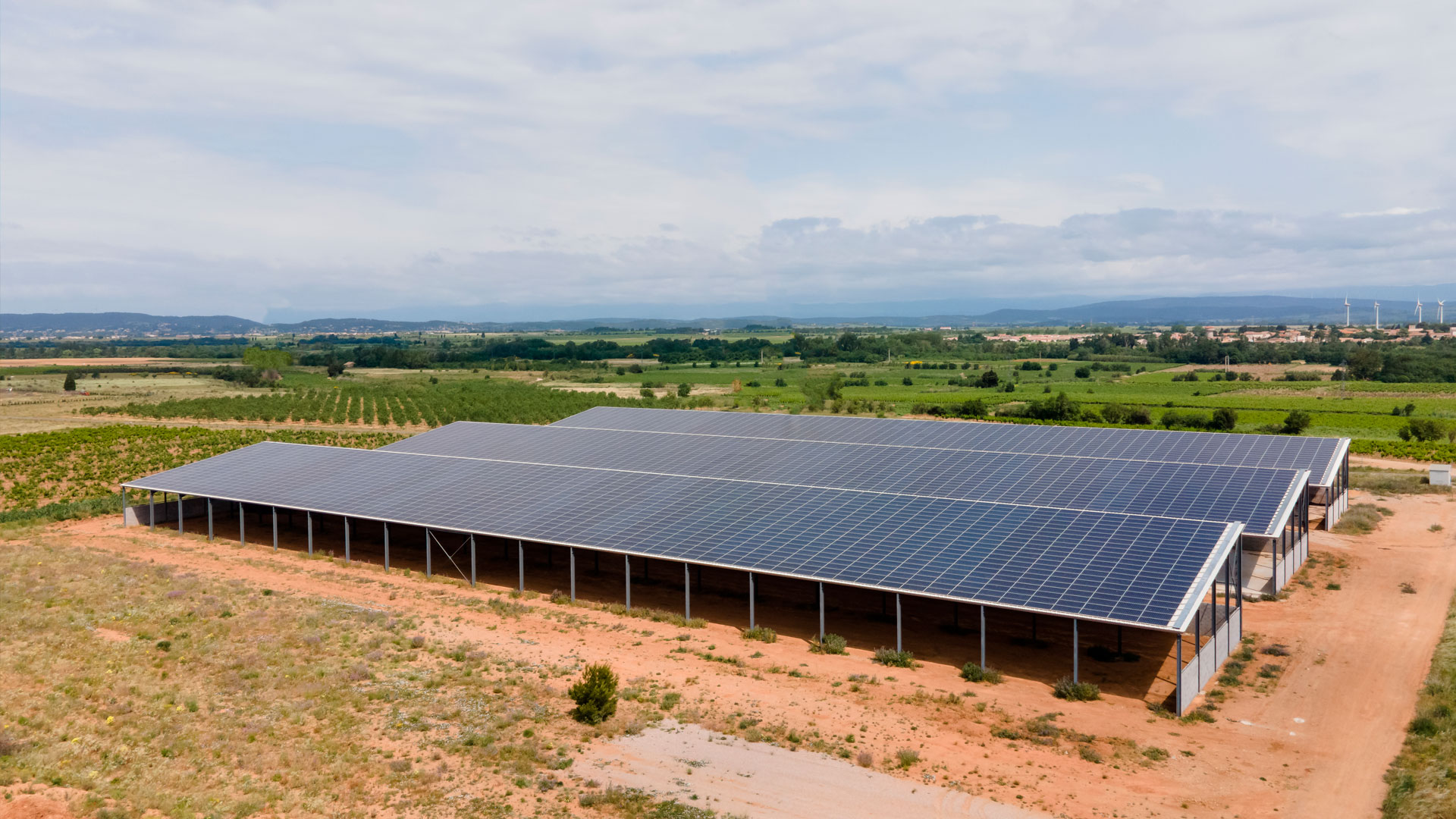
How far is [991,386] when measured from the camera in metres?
114

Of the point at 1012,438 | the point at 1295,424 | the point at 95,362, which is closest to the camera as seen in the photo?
the point at 1012,438

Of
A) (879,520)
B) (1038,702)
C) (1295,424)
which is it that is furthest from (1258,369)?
(1038,702)

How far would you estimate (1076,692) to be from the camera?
69.1 feet

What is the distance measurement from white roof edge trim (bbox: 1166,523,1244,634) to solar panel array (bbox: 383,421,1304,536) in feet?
15.4

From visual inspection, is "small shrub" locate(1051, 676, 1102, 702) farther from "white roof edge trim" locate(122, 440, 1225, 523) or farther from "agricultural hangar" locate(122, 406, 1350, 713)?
"white roof edge trim" locate(122, 440, 1225, 523)

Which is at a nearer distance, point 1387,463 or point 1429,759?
point 1429,759

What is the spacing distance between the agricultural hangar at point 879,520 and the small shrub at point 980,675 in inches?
33.4

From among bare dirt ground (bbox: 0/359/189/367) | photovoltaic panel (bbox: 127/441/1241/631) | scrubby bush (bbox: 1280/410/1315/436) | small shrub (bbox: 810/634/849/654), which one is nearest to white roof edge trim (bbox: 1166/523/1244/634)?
photovoltaic panel (bbox: 127/441/1241/631)

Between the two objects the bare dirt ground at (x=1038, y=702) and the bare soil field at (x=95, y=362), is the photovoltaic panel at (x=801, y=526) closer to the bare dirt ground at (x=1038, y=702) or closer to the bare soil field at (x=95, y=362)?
the bare dirt ground at (x=1038, y=702)

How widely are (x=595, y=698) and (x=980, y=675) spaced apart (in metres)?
9.64

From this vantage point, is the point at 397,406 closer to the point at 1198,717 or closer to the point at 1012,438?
the point at 1012,438

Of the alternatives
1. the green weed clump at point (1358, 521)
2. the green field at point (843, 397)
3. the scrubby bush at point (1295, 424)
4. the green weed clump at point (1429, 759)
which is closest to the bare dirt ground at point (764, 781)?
the green weed clump at point (1429, 759)

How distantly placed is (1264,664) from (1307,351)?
16554cm

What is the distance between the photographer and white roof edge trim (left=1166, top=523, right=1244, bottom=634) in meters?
19.5
